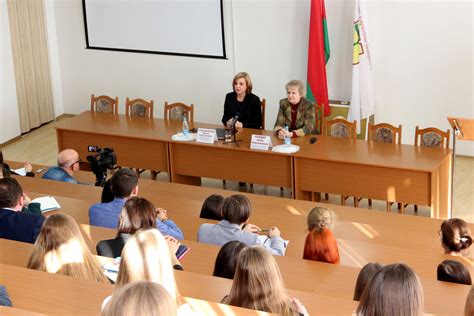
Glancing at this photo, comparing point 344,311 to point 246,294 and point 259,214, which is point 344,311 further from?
point 259,214

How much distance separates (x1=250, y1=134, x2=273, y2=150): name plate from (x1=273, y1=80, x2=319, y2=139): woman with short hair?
30 cm

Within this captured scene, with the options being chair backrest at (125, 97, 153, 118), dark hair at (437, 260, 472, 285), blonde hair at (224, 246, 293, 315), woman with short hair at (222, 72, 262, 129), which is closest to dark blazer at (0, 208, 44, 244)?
blonde hair at (224, 246, 293, 315)

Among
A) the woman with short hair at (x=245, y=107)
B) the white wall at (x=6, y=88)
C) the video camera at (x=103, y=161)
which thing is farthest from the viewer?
the white wall at (x=6, y=88)

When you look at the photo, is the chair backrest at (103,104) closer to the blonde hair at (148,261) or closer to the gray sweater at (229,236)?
the gray sweater at (229,236)

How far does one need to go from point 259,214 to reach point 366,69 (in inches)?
140

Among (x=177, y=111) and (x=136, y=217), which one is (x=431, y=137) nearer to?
(x=177, y=111)

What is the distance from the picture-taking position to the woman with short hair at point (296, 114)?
7.86 m

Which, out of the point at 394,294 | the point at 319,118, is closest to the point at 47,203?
the point at 319,118

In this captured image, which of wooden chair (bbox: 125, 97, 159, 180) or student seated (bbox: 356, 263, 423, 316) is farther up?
student seated (bbox: 356, 263, 423, 316)

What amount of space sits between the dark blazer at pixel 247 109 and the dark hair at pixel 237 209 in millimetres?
3427

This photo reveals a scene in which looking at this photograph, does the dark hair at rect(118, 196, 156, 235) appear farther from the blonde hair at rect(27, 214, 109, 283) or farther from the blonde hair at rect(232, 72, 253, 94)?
the blonde hair at rect(232, 72, 253, 94)

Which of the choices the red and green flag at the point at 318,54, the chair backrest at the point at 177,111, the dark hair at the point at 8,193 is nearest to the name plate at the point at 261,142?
the chair backrest at the point at 177,111

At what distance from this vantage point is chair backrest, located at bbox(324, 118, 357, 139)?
25.6 ft

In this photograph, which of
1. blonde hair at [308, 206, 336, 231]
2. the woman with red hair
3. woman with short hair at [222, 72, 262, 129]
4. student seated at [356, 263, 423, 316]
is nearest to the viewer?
student seated at [356, 263, 423, 316]
